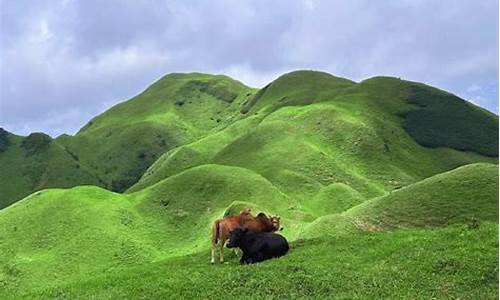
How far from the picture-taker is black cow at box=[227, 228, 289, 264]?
2988 cm

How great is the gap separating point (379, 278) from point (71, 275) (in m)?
70.8

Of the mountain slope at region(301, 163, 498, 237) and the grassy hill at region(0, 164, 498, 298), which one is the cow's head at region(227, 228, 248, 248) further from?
the mountain slope at region(301, 163, 498, 237)

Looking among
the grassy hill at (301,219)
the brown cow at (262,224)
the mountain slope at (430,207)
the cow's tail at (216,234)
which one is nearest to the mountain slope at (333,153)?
the grassy hill at (301,219)

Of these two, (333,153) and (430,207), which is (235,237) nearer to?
(430,207)

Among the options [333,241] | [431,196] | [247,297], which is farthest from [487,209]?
[247,297]

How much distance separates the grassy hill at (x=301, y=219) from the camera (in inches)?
1006

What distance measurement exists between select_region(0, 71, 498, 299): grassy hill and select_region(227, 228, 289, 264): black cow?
80 cm

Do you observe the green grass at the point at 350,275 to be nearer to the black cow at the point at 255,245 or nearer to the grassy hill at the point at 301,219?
the grassy hill at the point at 301,219

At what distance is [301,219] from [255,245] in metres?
67.4

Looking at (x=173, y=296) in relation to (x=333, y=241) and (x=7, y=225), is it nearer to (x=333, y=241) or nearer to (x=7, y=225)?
(x=333, y=241)

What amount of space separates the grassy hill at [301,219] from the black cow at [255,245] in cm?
80

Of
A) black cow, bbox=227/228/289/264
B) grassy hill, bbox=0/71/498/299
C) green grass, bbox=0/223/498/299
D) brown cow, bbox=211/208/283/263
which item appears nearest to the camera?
green grass, bbox=0/223/498/299

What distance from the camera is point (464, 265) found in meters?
24.9

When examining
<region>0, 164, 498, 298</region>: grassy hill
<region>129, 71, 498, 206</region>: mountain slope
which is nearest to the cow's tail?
<region>0, 164, 498, 298</region>: grassy hill
